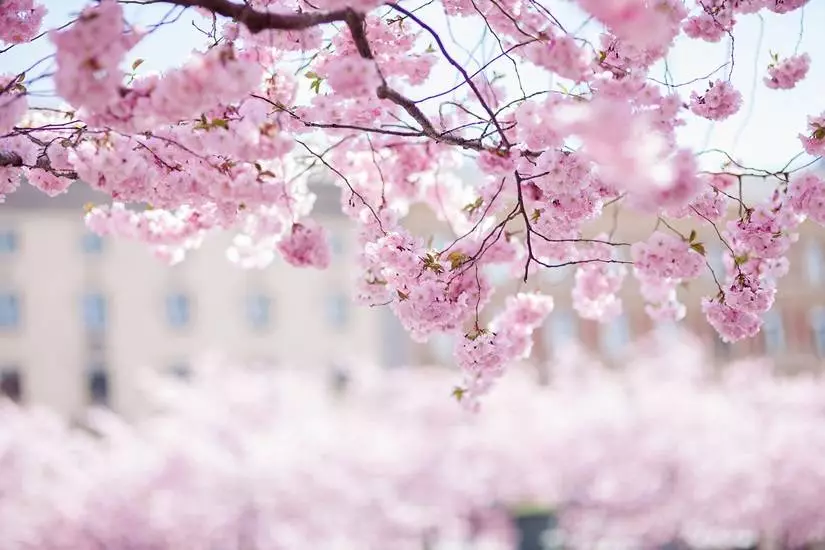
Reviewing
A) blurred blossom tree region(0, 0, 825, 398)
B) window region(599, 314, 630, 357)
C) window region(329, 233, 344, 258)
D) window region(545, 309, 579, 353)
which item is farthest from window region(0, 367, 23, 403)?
blurred blossom tree region(0, 0, 825, 398)

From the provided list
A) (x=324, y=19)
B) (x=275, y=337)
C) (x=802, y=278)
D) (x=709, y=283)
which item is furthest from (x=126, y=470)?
(x=802, y=278)

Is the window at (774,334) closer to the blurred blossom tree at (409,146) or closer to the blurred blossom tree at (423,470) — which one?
the blurred blossom tree at (423,470)

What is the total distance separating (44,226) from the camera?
75.6 feet

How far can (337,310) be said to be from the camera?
25.5 m

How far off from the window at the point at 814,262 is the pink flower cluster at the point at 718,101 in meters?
23.6

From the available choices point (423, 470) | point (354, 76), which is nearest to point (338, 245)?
point (423, 470)

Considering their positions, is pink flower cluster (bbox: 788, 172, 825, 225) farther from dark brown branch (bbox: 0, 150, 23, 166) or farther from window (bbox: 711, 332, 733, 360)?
window (bbox: 711, 332, 733, 360)

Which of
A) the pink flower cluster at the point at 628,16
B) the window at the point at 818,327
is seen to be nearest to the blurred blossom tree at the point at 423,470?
the window at the point at 818,327

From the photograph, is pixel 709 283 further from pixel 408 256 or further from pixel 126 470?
pixel 408 256

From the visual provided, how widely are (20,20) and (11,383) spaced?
21392 mm

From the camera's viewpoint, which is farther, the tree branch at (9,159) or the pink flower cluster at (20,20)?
the pink flower cluster at (20,20)

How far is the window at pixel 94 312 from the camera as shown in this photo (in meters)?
23.2

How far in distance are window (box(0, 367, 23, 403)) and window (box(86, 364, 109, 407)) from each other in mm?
1682

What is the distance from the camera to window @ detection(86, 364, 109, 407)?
2294cm
